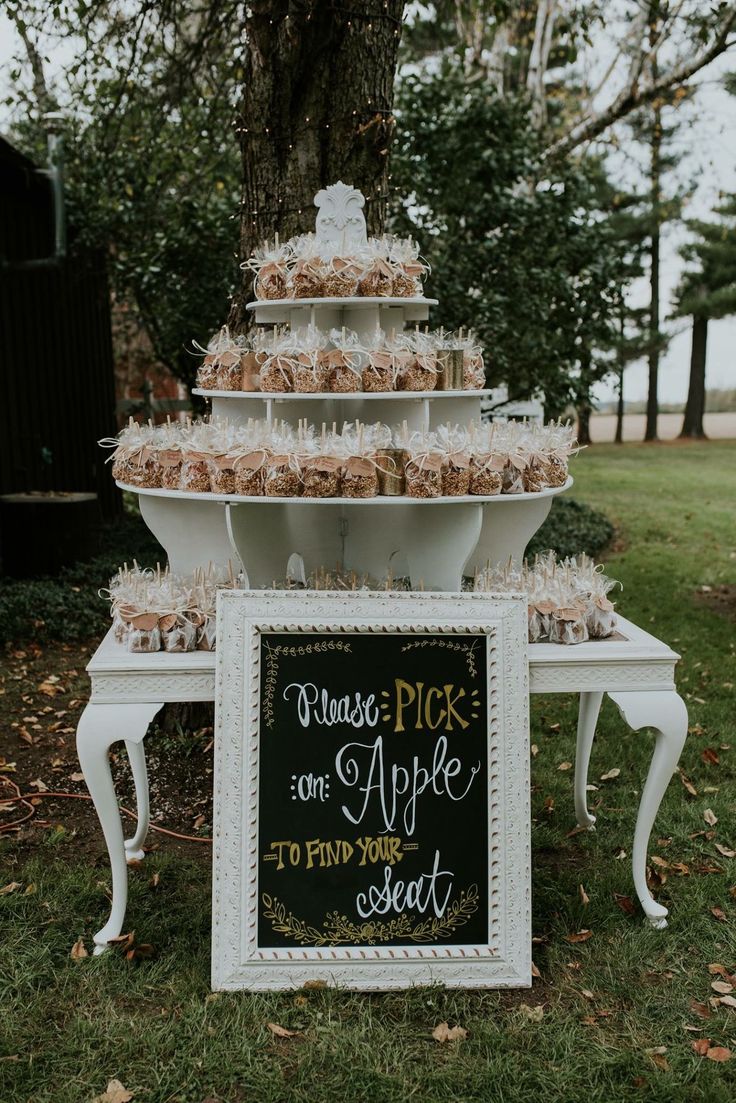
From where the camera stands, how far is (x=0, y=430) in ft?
26.5

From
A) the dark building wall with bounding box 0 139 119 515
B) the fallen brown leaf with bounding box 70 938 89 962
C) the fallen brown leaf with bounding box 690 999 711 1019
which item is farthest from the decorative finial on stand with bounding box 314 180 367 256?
the dark building wall with bounding box 0 139 119 515

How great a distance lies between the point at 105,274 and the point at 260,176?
244 inches

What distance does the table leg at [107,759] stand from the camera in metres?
2.83

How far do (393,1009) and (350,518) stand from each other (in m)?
1.48

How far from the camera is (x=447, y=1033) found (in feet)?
8.45

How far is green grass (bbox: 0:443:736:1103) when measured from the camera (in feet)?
7.92

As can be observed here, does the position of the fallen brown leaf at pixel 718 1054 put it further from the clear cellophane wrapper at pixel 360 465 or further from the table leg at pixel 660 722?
the clear cellophane wrapper at pixel 360 465

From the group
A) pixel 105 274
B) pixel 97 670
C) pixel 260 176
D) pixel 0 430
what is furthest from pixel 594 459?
pixel 97 670

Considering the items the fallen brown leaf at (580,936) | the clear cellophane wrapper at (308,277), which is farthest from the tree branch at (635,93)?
the fallen brown leaf at (580,936)

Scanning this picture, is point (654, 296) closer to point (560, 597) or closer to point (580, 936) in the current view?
point (560, 597)

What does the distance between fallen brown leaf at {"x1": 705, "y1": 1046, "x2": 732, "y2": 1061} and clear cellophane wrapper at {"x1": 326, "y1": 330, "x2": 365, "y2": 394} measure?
6.49 feet

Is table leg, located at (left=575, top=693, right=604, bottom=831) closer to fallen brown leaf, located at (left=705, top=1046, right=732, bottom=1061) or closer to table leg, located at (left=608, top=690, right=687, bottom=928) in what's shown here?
table leg, located at (left=608, top=690, right=687, bottom=928)

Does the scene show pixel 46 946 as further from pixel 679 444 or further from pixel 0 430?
pixel 679 444

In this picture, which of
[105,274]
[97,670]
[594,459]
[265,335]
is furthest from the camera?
[594,459]
